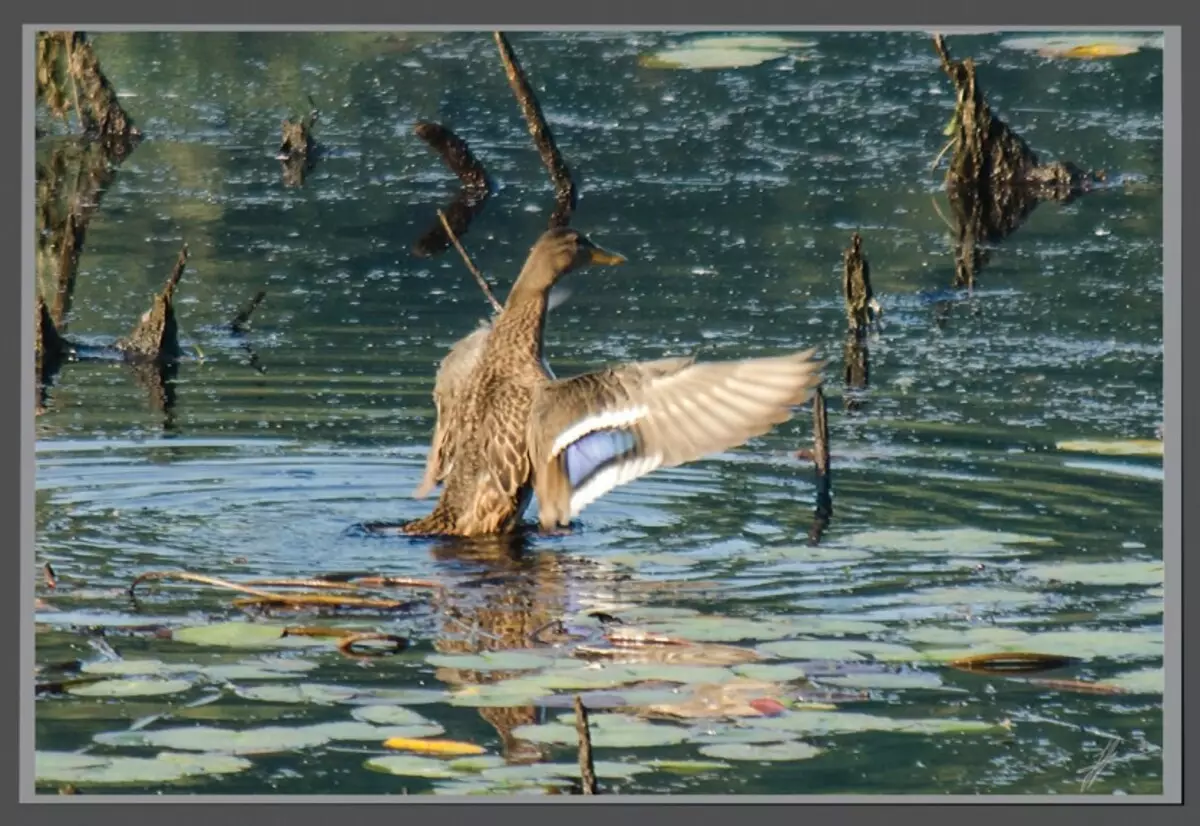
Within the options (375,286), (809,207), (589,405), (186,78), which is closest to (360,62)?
(186,78)

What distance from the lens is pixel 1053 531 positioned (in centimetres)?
1116

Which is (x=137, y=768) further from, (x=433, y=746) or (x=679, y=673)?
(x=679, y=673)

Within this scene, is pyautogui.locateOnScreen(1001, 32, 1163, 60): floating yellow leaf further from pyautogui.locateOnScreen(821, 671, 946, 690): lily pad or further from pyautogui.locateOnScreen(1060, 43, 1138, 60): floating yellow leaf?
pyautogui.locateOnScreen(821, 671, 946, 690): lily pad

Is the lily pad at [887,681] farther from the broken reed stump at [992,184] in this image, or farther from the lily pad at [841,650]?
the broken reed stump at [992,184]

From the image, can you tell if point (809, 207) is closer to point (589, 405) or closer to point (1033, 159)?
point (1033, 159)

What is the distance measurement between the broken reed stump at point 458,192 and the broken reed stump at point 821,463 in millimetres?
4671

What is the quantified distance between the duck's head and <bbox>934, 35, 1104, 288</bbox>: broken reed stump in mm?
3735

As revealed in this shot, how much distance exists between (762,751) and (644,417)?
2.00m

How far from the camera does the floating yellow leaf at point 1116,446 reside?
11.9 meters

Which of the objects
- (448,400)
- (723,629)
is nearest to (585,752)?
(723,629)

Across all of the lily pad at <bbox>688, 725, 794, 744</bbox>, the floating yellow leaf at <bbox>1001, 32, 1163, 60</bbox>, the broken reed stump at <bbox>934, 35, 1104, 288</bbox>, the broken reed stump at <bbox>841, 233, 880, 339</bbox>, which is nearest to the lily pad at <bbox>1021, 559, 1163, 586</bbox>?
the lily pad at <bbox>688, 725, 794, 744</bbox>

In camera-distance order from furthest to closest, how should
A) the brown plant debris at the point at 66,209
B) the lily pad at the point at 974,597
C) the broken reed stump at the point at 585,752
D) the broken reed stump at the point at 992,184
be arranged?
the broken reed stump at the point at 992,184 < the brown plant debris at the point at 66,209 < the lily pad at the point at 974,597 < the broken reed stump at the point at 585,752

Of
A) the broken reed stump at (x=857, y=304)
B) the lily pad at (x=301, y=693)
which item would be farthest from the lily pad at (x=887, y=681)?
the broken reed stump at (x=857, y=304)

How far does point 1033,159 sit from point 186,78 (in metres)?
5.72
